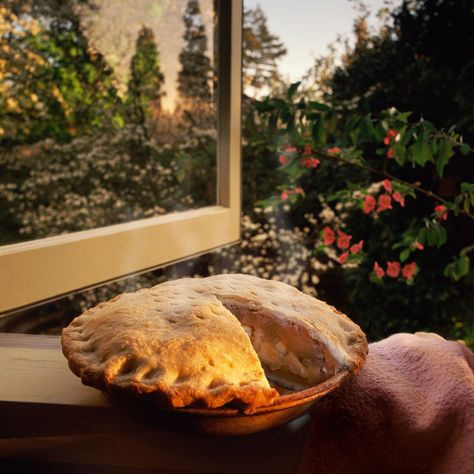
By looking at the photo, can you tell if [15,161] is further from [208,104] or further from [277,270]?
[277,270]

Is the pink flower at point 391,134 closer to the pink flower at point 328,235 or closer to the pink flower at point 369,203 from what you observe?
the pink flower at point 369,203

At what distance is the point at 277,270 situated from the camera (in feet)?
8.38

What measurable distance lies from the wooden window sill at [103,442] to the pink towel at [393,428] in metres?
0.05

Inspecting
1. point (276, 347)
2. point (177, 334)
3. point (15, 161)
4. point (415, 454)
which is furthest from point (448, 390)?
point (15, 161)

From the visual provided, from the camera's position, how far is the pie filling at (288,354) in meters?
0.69

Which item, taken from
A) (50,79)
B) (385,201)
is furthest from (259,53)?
(50,79)

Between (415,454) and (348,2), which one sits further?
(348,2)

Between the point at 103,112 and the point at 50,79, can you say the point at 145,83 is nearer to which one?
the point at 103,112

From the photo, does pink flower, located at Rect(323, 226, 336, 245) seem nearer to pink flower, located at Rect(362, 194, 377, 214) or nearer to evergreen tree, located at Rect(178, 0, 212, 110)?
pink flower, located at Rect(362, 194, 377, 214)

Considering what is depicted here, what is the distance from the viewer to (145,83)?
1940 millimetres

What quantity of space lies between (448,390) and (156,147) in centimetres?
146

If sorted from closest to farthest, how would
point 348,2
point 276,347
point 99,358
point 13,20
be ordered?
point 99,358
point 276,347
point 13,20
point 348,2

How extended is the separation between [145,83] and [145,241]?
3.44 ft

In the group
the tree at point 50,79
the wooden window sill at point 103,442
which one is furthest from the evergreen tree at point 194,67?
the wooden window sill at point 103,442
